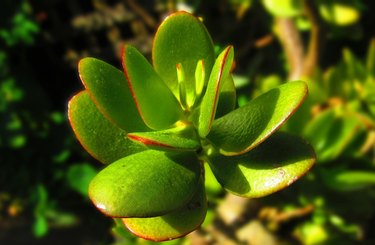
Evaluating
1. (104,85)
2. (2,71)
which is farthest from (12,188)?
(104,85)

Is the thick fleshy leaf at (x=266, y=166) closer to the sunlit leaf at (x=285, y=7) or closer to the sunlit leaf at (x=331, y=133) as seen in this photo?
the sunlit leaf at (x=331, y=133)

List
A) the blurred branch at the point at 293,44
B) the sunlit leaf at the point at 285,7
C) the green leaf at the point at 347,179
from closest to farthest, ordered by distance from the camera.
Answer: the green leaf at the point at 347,179 → the sunlit leaf at the point at 285,7 → the blurred branch at the point at 293,44

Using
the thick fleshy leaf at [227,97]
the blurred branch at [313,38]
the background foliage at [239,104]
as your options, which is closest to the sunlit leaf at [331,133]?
the background foliage at [239,104]

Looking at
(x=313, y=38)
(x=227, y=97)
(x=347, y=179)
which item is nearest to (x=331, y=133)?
(x=347, y=179)

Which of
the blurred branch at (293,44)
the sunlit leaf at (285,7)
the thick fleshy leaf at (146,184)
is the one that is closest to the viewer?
the thick fleshy leaf at (146,184)

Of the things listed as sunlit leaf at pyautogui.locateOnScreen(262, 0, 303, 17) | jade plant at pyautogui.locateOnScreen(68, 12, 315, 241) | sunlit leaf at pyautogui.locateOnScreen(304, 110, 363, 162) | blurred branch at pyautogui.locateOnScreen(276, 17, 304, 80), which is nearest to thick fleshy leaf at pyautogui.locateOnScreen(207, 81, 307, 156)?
jade plant at pyautogui.locateOnScreen(68, 12, 315, 241)

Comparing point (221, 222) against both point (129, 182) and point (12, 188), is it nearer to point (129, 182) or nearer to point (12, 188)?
point (129, 182)
